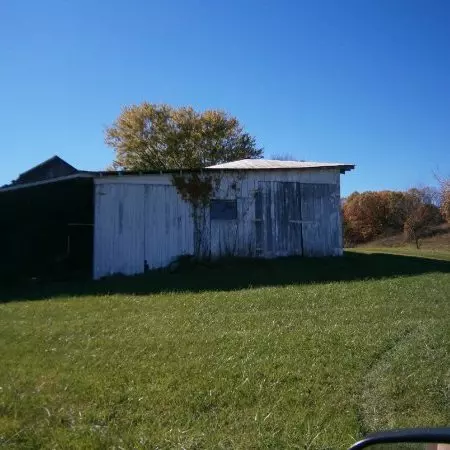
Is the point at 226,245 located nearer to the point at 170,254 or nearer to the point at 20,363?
the point at 170,254

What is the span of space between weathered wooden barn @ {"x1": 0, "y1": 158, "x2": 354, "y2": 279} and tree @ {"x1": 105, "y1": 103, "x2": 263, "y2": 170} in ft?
88.4

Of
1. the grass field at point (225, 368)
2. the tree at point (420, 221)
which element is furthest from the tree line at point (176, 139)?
the grass field at point (225, 368)

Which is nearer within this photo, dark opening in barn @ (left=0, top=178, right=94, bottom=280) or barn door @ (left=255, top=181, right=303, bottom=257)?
barn door @ (left=255, top=181, right=303, bottom=257)

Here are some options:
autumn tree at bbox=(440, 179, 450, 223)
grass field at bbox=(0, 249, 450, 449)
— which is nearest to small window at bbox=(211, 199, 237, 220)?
Answer: grass field at bbox=(0, 249, 450, 449)

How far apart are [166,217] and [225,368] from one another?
10.6 meters

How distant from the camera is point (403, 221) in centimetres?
3931

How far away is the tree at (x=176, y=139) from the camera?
150 ft

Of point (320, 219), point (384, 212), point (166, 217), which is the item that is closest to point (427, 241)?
point (384, 212)

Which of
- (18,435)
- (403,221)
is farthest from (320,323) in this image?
(403,221)

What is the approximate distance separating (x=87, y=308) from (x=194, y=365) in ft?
14.7

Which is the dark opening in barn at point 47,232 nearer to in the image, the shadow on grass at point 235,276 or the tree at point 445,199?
the shadow on grass at point 235,276

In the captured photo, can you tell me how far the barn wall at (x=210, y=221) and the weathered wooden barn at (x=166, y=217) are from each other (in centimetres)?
3

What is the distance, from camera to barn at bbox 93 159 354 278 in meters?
15.6

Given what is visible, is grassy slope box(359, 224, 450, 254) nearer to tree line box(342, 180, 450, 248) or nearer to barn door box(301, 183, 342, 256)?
tree line box(342, 180, 450, 248)
